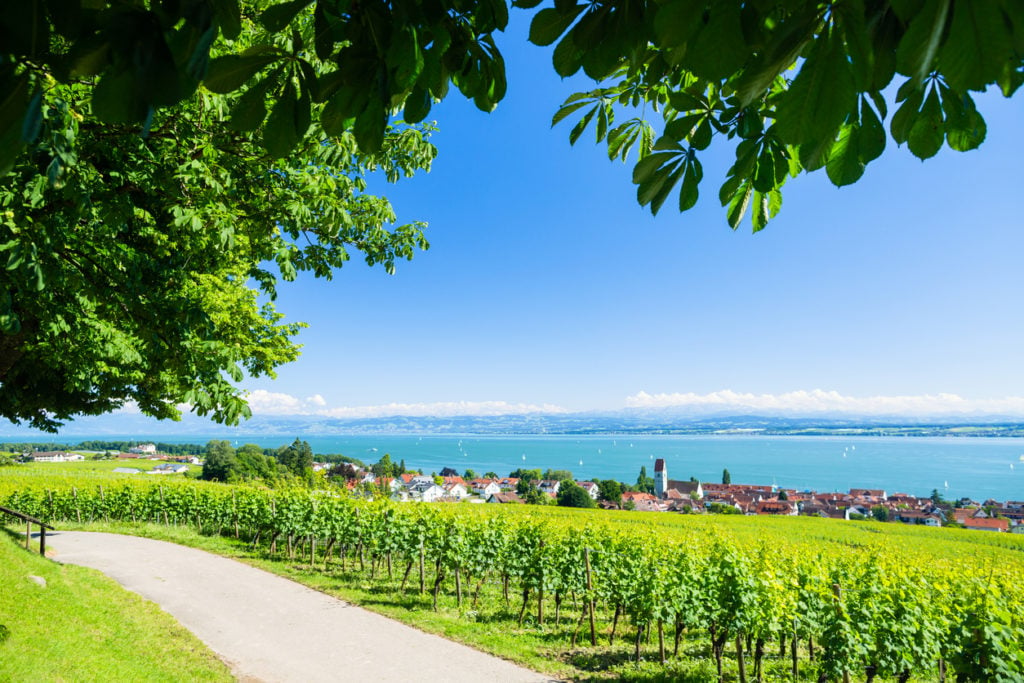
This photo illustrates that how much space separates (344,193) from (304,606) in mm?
8556

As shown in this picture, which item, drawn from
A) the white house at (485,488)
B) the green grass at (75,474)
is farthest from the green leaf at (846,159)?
the white house at (485,488)

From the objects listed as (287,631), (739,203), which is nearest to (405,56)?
(739,203)

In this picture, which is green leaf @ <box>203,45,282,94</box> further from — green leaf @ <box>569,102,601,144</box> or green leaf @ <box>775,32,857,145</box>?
green leaf @ <box>569,102,601,144</box>

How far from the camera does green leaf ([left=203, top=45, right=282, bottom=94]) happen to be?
2.88 feet

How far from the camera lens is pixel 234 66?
2.90ft

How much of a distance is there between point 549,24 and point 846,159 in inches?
28.6

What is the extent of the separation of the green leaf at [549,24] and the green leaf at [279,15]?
0.51 metres

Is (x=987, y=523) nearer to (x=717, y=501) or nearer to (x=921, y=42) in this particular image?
(x=717, y=501)

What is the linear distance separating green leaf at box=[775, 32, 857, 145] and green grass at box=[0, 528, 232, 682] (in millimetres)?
7370

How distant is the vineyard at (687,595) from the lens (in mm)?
6598

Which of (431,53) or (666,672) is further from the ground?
(431,53)

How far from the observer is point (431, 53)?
1123mm

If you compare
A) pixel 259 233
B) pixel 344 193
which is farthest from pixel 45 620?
pixel 344 193

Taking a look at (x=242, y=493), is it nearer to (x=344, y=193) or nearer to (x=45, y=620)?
(x=45, y=620)
